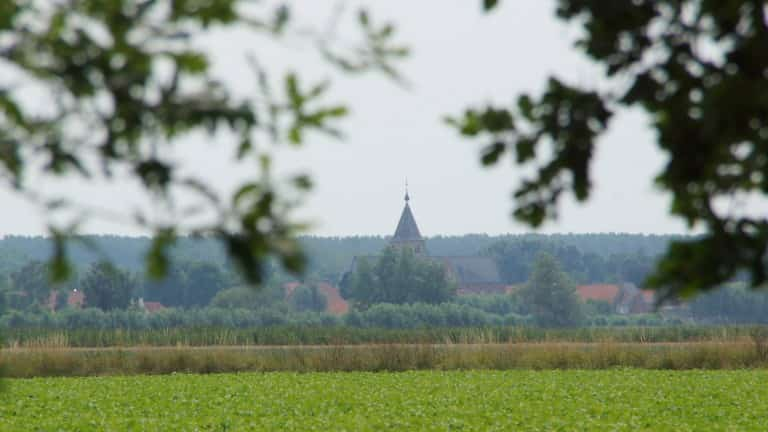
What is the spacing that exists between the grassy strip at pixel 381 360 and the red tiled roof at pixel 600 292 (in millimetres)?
67543

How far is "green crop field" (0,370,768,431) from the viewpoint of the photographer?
1193 cm

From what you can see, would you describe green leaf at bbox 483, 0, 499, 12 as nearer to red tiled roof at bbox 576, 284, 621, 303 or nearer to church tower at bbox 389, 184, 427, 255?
red tiled roof at bbox 576, 284, 621, 303

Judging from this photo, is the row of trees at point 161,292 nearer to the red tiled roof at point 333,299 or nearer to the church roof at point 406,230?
the red tiled roof at point 333,299

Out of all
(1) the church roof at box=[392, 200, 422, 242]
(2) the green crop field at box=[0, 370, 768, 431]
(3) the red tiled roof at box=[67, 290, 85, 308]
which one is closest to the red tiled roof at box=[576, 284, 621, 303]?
(1) the church roof at box=[392, 200, 422, 242]

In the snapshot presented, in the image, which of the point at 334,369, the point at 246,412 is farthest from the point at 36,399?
the point at 334,369

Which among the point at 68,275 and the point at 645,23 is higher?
the point at 645,23

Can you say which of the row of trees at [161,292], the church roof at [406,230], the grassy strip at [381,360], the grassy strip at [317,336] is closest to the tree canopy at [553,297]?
the row of trees at [161,292]

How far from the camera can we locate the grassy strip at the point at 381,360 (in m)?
20.6

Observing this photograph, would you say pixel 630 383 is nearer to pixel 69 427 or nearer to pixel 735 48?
pixel 69 427

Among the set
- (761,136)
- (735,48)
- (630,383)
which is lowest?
(630,383)

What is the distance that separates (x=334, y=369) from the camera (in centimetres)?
2098

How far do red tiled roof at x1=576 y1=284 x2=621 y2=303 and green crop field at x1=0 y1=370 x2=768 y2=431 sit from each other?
71102 mm

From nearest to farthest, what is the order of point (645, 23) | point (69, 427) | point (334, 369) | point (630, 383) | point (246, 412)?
point (645, 23)
point (69, 427)
point (246, 412)
point (630, 383)
point (334, 369)

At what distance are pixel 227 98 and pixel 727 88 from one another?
0.94 meters
